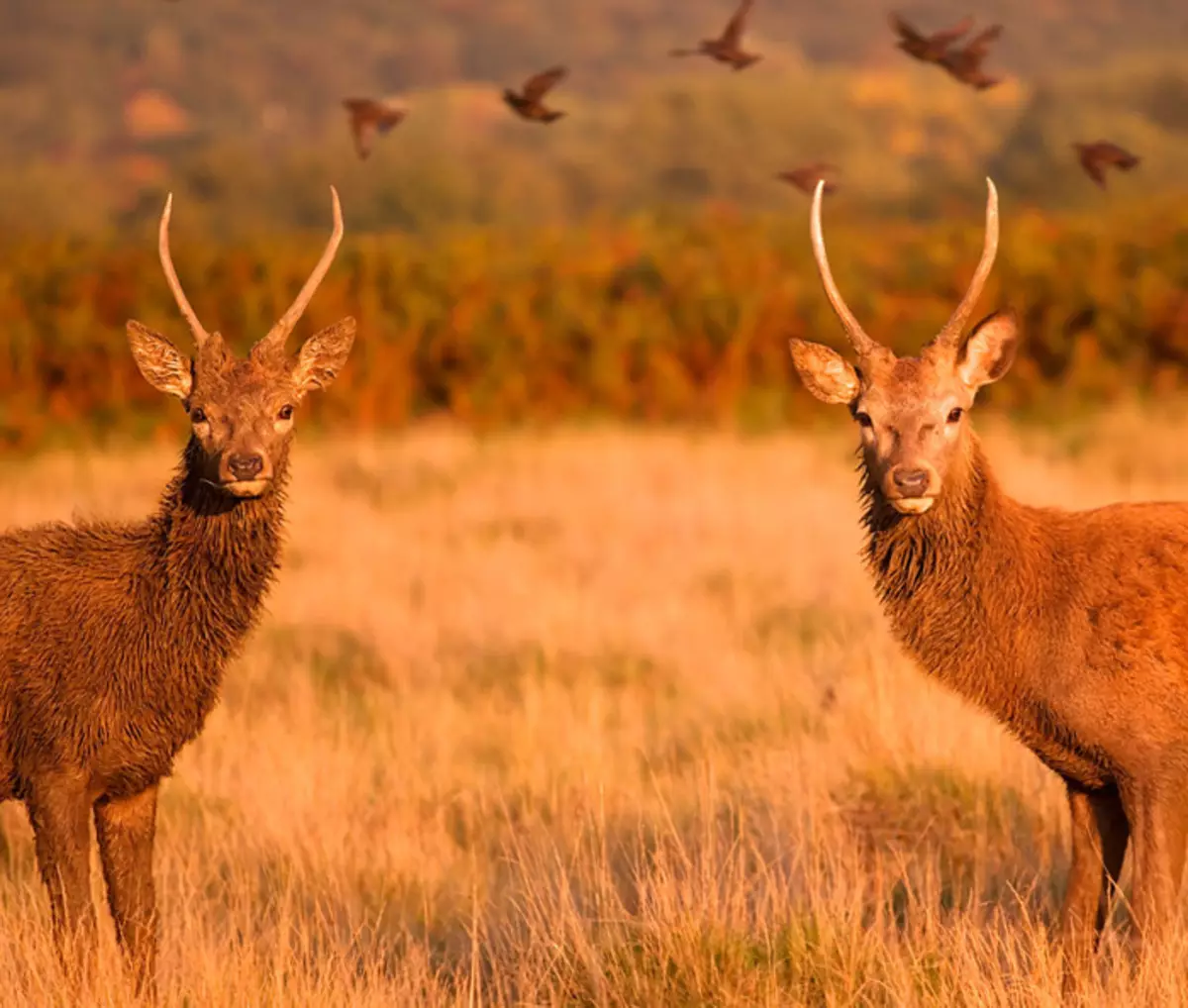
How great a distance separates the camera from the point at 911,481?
6.06 metres

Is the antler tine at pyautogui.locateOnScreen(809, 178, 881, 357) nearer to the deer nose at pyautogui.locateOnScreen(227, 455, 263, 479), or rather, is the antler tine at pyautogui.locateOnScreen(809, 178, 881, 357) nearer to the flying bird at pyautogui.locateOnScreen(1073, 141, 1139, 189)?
the deer nose at pyautogui.locateOnScreen(227, 455, 263, 479)

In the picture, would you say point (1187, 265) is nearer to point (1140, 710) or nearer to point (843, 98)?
point (1140, 710)

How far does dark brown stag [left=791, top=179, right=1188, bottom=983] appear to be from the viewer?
20.0 ft

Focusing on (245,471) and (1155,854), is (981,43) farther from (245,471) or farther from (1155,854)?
(245,471)

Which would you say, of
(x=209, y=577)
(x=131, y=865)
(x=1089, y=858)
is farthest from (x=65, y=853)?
(x=1089, y=858)

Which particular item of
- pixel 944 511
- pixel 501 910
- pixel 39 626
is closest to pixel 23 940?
pixel 39 626

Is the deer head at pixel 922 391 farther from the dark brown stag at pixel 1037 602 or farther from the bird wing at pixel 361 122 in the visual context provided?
the bird wing at pixel 361 122

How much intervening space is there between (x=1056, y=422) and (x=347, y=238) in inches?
414

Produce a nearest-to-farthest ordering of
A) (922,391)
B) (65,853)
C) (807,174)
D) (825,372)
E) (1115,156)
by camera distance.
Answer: (65,853) → (922,391) → (825,372) → (1115,156) → (807,174)

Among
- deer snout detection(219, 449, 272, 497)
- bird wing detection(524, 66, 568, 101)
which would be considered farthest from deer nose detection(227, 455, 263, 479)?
bird wing detection(524, 66, 568, 101)

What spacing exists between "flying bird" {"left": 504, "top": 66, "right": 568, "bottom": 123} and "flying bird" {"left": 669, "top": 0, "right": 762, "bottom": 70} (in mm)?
631

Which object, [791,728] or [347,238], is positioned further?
[347,238]

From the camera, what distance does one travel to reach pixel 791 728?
9039mm

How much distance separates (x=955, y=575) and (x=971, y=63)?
3782 mm
